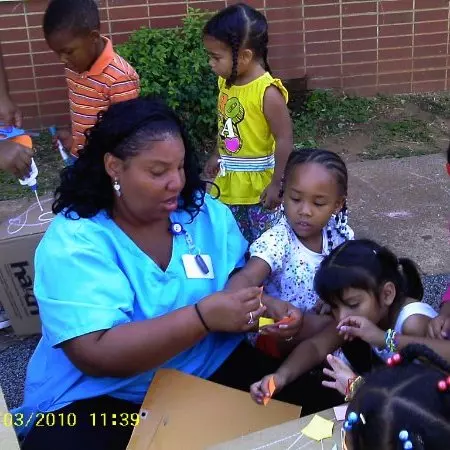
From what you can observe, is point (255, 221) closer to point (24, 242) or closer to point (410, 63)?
point (24, 242)

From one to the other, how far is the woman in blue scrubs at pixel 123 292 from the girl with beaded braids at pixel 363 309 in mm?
129

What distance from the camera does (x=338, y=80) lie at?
6.36m

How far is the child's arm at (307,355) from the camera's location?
235cm

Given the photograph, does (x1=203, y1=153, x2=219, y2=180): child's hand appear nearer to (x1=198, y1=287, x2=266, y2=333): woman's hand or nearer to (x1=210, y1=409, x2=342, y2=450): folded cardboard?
(x1=198, y1=287, x2=266, y2=333): woman's hand

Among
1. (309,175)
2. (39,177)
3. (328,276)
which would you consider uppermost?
(309,175)

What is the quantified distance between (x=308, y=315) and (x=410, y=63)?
14.3 ft

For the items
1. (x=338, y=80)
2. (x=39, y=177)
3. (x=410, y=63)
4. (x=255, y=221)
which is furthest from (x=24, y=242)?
(x=410, y=63)

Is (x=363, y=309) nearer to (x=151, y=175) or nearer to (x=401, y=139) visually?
(x=151, y=175)

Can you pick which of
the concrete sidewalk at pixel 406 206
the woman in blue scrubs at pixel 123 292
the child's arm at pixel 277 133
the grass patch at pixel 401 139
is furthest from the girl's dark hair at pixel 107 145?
the grass patch at pixel 401 139

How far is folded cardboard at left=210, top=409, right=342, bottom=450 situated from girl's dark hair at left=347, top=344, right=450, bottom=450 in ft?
0.59

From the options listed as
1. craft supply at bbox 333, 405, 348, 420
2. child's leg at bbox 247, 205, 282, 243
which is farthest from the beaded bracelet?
child's leg at bbox 247, 205, 282, 243

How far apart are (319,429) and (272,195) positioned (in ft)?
→ 5.63

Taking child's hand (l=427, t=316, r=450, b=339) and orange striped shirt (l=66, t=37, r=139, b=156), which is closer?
child's hand (l=427, t=316, r=450, b=339)

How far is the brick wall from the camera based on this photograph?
5.78 m
